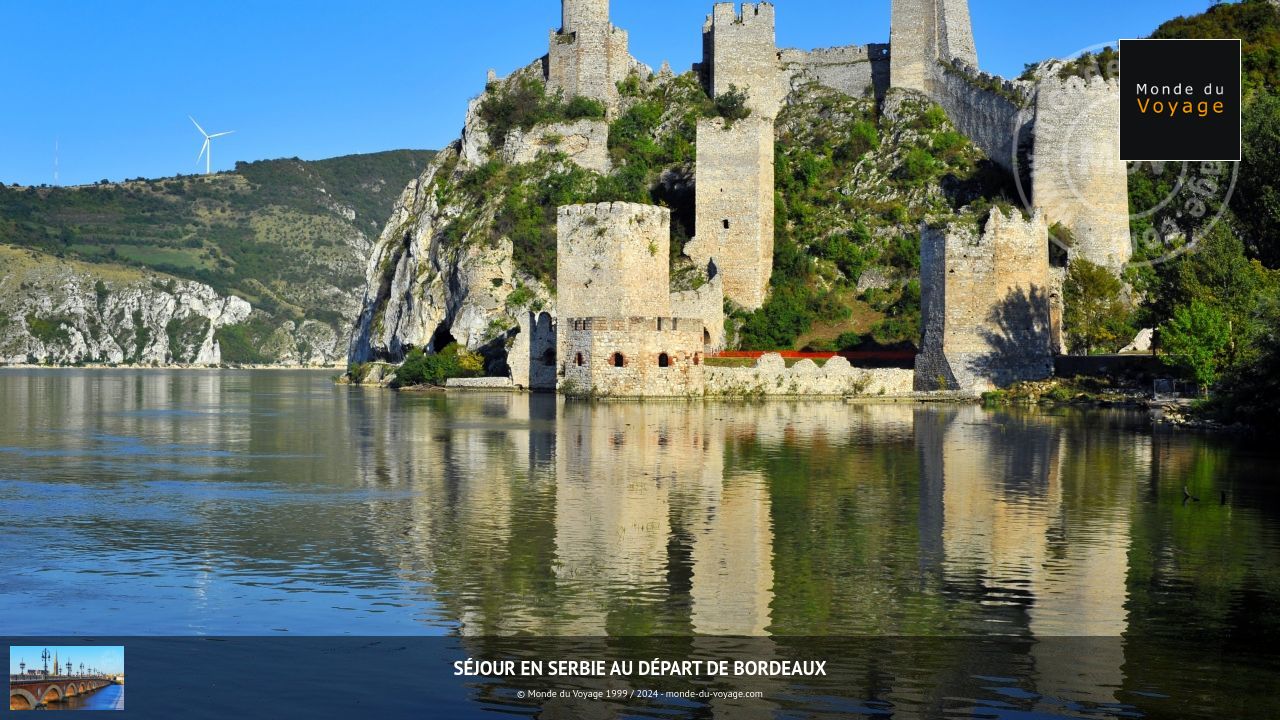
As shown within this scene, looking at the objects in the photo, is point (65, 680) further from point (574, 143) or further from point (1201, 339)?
point (574, 143)

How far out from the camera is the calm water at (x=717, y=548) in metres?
10.2

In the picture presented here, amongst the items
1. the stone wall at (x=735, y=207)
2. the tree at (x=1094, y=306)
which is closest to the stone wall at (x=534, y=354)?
the stone wall at (x=735, y=207)

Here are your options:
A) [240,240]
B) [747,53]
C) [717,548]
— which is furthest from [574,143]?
[240,240]

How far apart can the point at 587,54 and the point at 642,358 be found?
67.7 ft

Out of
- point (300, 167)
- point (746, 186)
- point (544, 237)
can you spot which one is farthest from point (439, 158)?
point (300, 167)

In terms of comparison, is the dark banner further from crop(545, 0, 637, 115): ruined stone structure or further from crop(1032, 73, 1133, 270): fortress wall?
crop(545, 0, 637, 115): ruined stone structure

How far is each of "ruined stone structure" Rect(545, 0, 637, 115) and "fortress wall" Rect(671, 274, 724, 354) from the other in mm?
13983

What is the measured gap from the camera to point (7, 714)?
8516mm

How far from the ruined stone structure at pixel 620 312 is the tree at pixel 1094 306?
11.1 m

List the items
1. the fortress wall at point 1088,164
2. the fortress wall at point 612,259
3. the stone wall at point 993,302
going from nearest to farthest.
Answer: the stone wall at point 993,302, the fortress wall at point 612,259, the fortress wall at point 1088,164

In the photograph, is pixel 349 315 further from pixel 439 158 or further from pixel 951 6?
pixel 951 6

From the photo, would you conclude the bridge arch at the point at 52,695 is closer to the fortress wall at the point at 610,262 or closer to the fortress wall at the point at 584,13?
the fortress wall at the point at 610,262

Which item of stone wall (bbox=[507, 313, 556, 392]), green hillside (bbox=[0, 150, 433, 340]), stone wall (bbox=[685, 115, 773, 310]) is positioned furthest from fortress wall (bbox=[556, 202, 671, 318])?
green hillside (bbox=[0, 150, 433, 340])

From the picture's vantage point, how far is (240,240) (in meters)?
172
